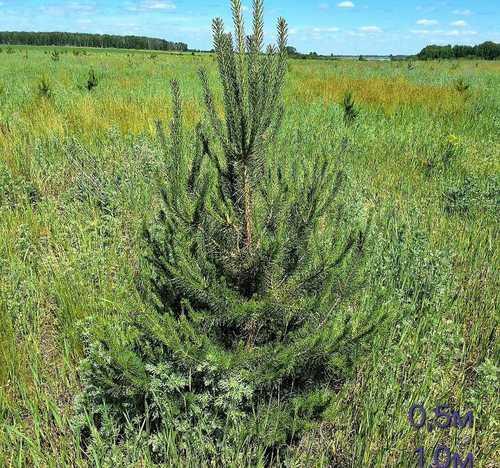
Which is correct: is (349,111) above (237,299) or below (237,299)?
above

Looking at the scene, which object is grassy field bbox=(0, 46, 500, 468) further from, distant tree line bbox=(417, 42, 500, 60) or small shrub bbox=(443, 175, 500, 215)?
distant tree line bbox=(417, 42, 500, 60)

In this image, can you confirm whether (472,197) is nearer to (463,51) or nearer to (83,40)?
(463,51)

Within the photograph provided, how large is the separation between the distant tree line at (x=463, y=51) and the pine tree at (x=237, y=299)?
78243 mm

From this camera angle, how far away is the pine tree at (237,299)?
5.12ft

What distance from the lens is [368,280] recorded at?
91.6 inches

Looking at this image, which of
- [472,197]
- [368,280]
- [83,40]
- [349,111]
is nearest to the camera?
[368,280]

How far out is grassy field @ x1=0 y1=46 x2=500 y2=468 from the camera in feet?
5.82

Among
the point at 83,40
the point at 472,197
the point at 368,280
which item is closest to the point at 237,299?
the point at 368,280

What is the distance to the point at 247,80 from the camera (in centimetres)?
139

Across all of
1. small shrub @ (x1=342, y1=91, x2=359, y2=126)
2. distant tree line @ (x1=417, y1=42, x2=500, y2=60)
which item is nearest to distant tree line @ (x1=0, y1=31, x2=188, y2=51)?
distant tree line @ (x1=417, y1=42, x2=500, y2=60)

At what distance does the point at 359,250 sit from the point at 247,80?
0.81m

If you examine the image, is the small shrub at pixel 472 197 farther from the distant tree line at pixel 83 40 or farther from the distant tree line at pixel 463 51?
the distant tree line at pixel 83 40

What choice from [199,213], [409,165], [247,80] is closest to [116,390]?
[199,213]

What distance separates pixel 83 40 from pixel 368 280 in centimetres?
12201
